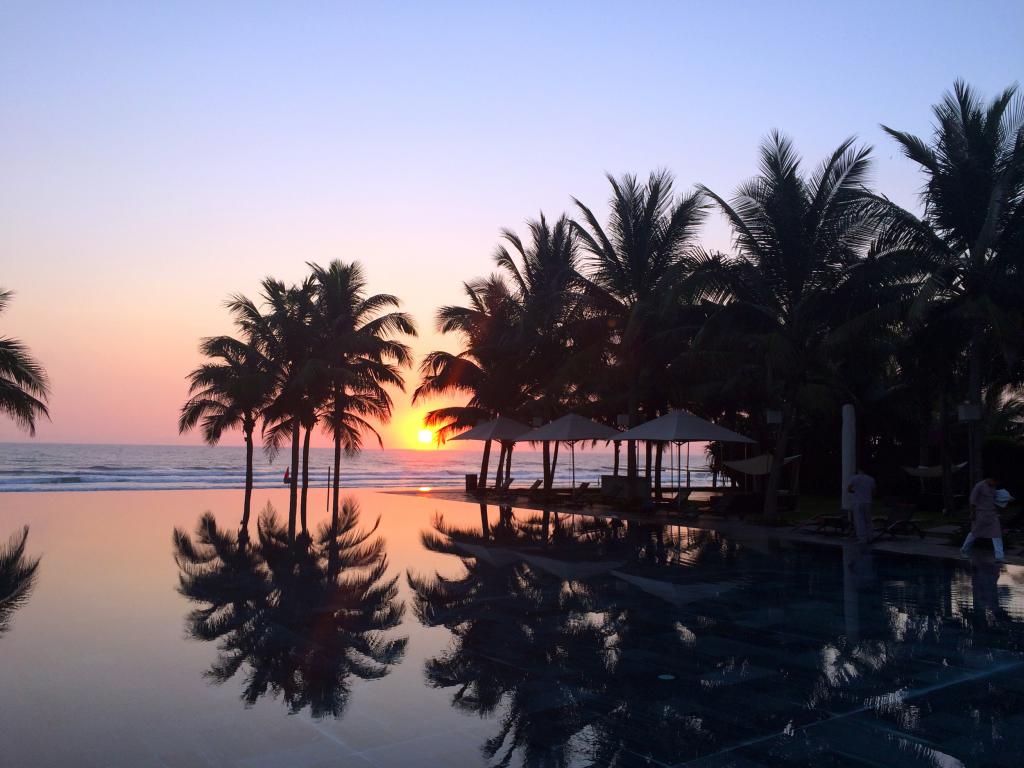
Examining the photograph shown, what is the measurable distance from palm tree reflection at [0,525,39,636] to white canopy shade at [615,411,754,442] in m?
11.7

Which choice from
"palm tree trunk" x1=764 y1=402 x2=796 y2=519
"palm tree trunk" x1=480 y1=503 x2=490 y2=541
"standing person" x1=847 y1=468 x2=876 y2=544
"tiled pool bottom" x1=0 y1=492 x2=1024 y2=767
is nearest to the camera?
"tiled pool bottom" x1=0 y1=492 x2=1024 y2=767

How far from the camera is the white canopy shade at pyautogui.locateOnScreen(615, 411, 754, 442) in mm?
17781

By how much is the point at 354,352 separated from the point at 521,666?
17.0 m

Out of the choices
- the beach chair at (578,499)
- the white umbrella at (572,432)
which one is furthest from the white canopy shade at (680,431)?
the beach chair at (578,499)

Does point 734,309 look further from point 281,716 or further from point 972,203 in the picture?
point 281,716

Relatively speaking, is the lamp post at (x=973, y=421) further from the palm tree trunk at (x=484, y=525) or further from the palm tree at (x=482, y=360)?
the palm tree at (x=482, y=360)

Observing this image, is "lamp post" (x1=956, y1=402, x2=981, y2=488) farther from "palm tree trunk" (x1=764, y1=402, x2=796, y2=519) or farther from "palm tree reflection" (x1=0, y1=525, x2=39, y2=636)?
"palm tree reflection" (x1=0, y1=525, x2=39, y2=636)

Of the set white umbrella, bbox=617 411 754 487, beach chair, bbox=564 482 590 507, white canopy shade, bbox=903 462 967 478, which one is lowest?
beach chair, bbox=564 482 590 507

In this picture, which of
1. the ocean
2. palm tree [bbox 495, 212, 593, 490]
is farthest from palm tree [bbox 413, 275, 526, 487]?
the ocean

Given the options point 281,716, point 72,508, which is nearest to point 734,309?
point 281,716

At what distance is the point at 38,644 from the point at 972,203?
1560 centimetres

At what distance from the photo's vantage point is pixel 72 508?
19078 millimetres

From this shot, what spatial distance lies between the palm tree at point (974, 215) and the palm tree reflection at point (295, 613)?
1089cm

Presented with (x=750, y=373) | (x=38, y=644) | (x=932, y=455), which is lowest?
(x=38, y=644)
